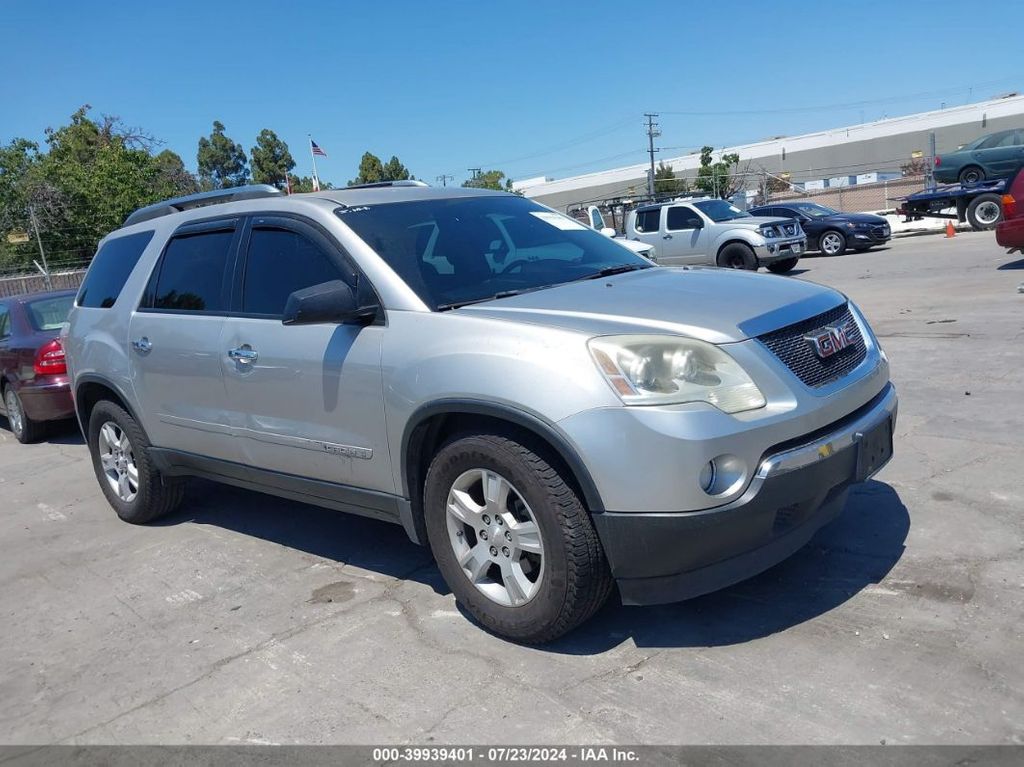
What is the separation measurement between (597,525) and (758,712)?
0.82 m

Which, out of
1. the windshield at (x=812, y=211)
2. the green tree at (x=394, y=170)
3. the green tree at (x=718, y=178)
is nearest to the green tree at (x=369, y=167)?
the green tree at (x=394, y=170)

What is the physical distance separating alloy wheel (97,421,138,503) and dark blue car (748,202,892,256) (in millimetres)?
17316

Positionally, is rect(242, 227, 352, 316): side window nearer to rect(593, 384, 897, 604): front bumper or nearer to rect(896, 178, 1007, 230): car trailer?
rect(593, 384, 897, 604): front bumper

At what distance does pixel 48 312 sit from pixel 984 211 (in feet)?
66.2

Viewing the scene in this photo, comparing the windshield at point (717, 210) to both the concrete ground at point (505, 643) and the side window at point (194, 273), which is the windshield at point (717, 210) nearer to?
the concrete ground at point (505, 643)

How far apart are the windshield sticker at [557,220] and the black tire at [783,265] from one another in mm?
13204

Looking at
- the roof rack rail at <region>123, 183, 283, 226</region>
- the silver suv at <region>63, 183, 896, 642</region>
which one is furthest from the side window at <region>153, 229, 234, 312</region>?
the roof rack rail at <region>123, 183, 283, 226</region>

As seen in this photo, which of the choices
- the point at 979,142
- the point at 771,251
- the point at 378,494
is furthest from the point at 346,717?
the point at 979,142

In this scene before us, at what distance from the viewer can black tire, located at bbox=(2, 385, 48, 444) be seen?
9273mm

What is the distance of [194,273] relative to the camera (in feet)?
16.5

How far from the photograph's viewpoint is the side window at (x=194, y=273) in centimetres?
482

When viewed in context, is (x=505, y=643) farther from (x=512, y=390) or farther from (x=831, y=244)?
(x=831, y=244)

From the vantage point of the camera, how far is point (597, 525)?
320 centimetres

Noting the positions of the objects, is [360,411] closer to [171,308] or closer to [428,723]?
[428,723]
